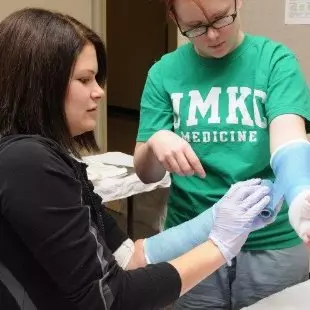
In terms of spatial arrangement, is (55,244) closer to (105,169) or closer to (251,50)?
(251,50)

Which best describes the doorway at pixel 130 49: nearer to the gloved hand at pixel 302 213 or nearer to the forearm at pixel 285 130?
the forearm at pixel 285 130

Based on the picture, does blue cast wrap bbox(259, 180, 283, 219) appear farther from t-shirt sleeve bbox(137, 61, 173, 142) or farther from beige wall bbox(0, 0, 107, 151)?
beige wall bbox(0, 0, 107, 151)

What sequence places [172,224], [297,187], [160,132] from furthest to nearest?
1. [172,224]
2. [160,132]
3. [297,187]

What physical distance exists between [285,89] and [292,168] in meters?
0.19

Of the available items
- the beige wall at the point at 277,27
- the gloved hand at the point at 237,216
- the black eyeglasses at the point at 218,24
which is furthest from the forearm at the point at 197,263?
the beige wall at the point at 277,27

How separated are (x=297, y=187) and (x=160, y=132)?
304mm

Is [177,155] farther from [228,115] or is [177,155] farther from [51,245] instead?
[51,245]

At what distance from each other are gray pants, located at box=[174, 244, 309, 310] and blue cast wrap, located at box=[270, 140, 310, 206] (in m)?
0.22

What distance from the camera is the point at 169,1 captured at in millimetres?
1116

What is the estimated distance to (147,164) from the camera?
47.1 inches

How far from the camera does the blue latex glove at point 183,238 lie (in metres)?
1.09

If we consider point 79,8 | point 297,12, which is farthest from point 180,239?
point 79,8

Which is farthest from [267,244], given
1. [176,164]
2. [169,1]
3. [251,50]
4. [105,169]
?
[105,169]

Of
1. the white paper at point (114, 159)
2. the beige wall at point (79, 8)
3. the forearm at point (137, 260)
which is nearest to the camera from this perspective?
the forearm at point (137, 260)
